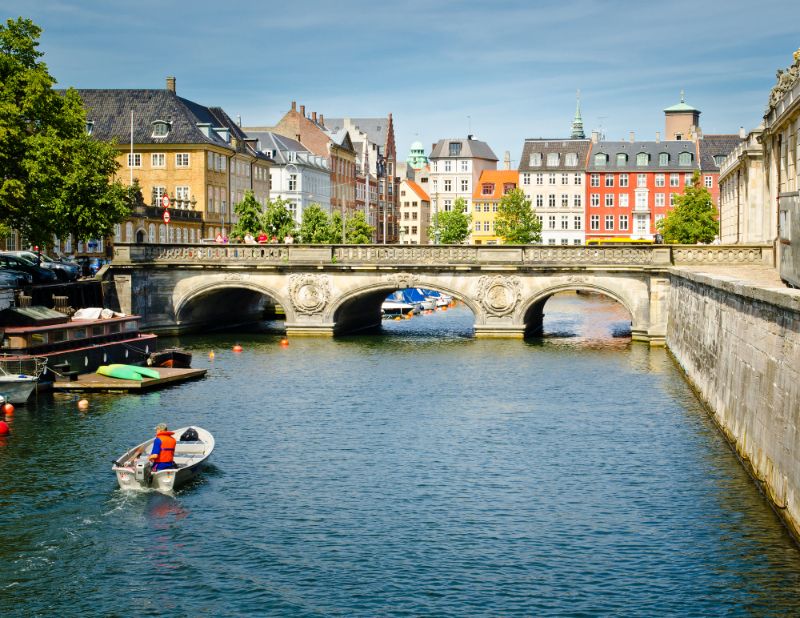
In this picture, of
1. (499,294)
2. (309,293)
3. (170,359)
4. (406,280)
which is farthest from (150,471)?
(309,293)

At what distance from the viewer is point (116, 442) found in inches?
1745

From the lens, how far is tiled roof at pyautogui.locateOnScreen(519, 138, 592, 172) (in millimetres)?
178500

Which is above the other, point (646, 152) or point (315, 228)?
point (646, 152)

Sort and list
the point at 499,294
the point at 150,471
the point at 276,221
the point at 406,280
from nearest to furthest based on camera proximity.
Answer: the point at 150,471 < the point at 499,294 < the point at 406,280 < the point at 276,221

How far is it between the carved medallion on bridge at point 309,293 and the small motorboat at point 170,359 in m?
18.8

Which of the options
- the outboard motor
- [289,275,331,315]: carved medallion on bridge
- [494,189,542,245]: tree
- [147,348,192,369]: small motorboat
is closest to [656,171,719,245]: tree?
[494,189,542,245]: tree

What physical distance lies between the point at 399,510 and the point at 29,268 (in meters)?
44.6

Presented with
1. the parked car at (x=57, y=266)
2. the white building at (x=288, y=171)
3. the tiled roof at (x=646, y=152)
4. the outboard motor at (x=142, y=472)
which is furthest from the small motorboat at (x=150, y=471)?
the tiled roof at (x=646, y=152)

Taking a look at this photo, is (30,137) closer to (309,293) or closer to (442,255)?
(309,293)

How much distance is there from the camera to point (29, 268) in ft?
235

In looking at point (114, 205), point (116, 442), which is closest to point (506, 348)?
point (114, 205)

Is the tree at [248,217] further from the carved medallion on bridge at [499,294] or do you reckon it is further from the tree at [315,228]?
the carved medallion on bridge at [499,294]

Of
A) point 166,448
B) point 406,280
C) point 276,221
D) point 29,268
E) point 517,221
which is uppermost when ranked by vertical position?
point 517,221

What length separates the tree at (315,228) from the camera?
133 meters
